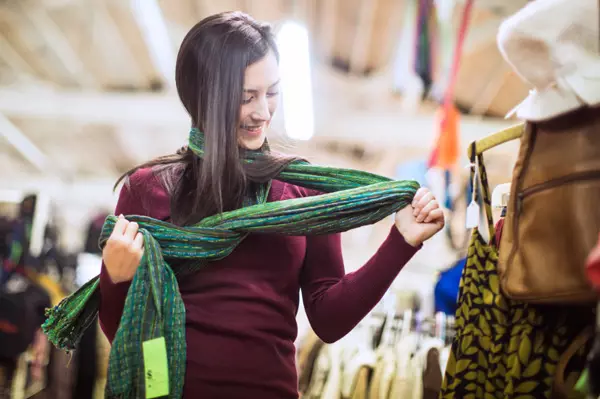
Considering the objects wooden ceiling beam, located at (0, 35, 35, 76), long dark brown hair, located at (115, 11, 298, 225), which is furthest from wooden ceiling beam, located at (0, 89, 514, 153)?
long dark brown hair, located at (115, 11, 298, 225)

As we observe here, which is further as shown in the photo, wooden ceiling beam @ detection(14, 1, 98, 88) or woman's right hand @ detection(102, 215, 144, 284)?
wooden ceiling beam @ detection(14, 1, 98, 88)

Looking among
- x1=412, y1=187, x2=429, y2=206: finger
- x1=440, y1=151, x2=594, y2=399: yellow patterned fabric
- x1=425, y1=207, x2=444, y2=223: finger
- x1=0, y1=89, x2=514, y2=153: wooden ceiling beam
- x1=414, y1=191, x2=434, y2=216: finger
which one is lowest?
x1=440, y1=151, x2=594, y2=399: yellow patterned fabric

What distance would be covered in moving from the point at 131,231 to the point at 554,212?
0.74m

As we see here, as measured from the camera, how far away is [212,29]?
121cm

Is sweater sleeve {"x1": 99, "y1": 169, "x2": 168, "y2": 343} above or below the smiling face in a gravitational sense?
below

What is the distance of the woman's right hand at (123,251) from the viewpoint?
111 centimetres

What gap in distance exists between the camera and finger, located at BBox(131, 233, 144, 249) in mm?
1119

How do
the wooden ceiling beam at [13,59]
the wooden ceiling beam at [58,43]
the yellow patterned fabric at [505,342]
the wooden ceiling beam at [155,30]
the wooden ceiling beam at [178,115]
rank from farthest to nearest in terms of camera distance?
the wooden ceiling beam at [178,115] → the wooden ceiling beam at [13,59] → the wooden ceiling beam at [58,43] → the wooden ceiling beam at [155,30] → the yellow patterned fabric at [505,342]

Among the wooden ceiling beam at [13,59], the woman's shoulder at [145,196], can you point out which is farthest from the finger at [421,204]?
the wooden ceiling beam at [13,59]

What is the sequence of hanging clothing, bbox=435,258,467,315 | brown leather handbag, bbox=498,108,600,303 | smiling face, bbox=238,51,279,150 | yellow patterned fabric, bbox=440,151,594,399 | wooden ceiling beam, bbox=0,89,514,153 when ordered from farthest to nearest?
wooden ceiling beam, bbox=0,89,514,153, hanging clothing, bbox=435,258,467,315, smiling face, bbox=238,51,279,150, yellow patterned fabric, bbox=440,151,594,399, brown leather handbag, bbox=498,108,600,303

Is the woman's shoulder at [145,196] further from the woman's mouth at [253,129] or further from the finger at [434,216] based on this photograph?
the finger at [434,216]

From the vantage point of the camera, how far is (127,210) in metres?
1.26

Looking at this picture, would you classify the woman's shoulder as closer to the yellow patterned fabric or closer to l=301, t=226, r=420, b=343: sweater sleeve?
l=301, t=226, r=420, b=343: sweater sleeve

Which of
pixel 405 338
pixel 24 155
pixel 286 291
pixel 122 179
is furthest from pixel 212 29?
pixel 24 155
